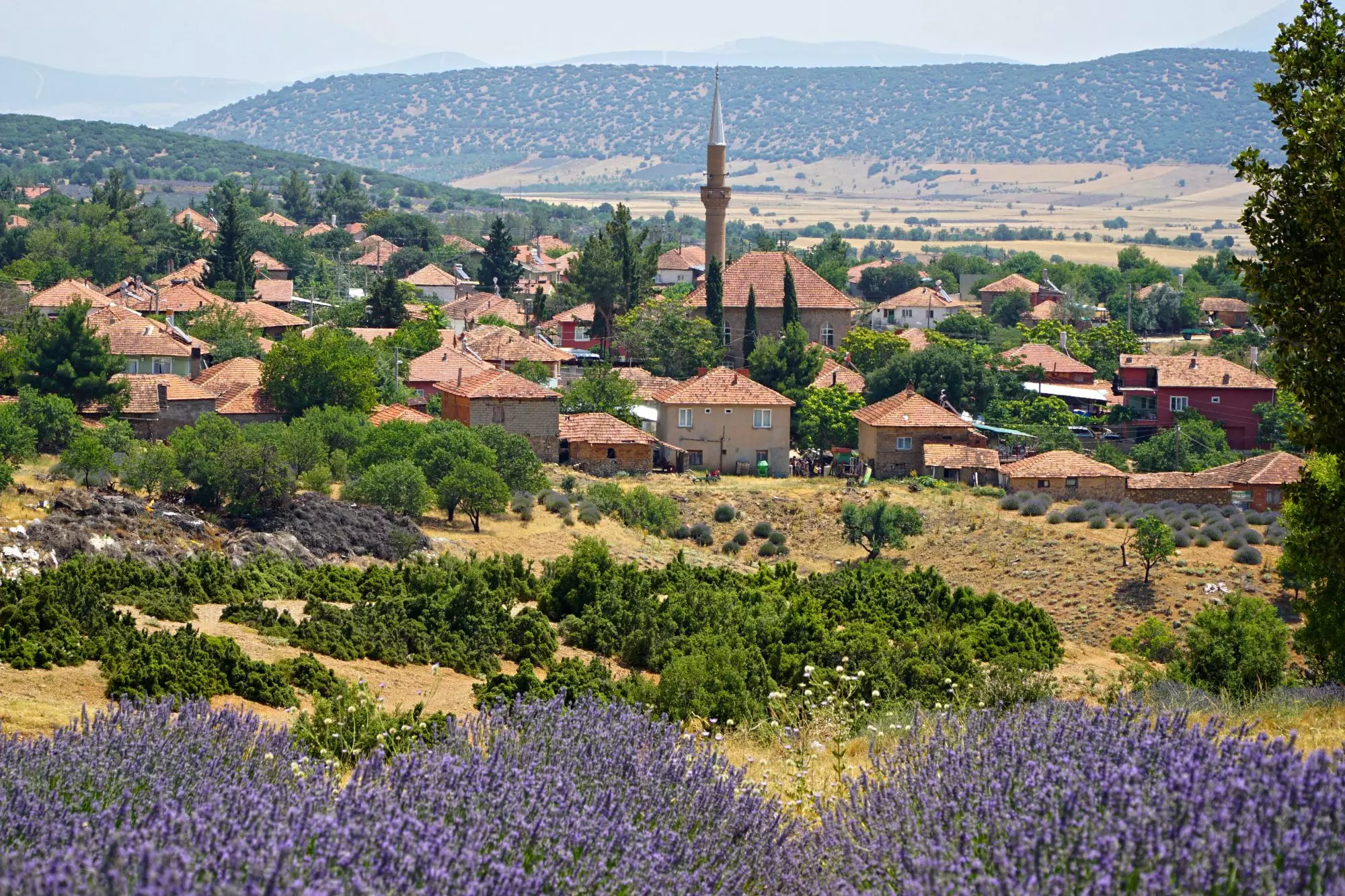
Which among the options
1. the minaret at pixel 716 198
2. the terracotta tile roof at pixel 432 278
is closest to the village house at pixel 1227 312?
the minaret at pixel 716 198

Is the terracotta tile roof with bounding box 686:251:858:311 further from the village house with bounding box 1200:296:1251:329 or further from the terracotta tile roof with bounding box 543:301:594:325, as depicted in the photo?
the village house with bounding box 1200:296:1251:329

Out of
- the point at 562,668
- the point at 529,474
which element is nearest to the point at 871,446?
the point at 529,474

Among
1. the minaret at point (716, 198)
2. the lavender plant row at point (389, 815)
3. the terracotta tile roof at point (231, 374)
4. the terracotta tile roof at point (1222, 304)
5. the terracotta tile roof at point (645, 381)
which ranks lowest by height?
the terracotta tile roof at point (645, 381)

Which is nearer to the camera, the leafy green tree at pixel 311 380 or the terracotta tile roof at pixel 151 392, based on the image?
the terracotta tile roof at pixel 151 392

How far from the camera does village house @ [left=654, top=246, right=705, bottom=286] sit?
10875 cm

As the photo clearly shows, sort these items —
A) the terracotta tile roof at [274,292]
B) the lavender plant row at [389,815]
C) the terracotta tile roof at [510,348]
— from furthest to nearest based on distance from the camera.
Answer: the terracotta tile roof at [274,292]
the terracotta tile roof at [510,348]
the lavender plant row at [389,815]

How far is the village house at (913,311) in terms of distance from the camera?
3597 inches

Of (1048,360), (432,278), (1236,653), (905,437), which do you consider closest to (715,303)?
(1048,360)

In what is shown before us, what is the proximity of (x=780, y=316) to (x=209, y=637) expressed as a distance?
56.1m

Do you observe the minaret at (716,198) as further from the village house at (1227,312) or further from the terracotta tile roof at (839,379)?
the village house at (1227,312)

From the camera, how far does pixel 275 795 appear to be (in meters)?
5.82

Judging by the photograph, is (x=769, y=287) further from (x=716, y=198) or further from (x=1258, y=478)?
(x=1258, y=478)

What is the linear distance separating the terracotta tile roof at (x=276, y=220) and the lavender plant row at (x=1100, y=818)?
119342 mm

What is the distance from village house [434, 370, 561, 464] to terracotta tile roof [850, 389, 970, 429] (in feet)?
35.9
